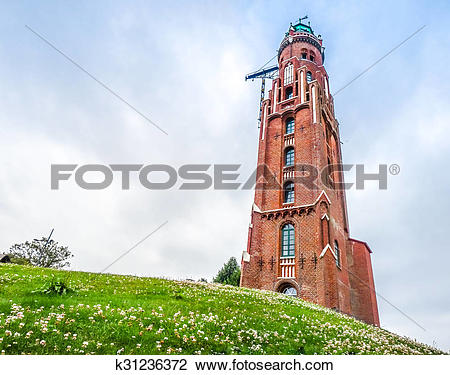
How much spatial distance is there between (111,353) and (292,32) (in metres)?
42.8

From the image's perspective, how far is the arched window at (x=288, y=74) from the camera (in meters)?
34.0

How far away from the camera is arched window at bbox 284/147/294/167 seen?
92.7ft

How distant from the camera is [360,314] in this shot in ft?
80.3

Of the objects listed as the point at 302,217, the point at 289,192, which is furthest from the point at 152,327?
the point at 289,192

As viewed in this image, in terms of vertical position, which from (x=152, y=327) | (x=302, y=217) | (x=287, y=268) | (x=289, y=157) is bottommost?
(x=152, y=327)

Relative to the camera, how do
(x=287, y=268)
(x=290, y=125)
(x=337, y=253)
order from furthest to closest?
(x=290, y=125) < (x=337, y=253) < (x=287, y=268)

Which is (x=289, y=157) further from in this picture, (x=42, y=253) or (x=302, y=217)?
(x=42, y=253)

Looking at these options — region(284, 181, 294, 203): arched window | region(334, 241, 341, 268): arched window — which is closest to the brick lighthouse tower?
region(284, 181, 294, 203): arched window

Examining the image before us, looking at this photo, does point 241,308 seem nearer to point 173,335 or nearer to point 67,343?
point 173,335

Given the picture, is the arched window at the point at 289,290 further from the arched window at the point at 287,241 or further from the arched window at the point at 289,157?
the arched window at the point at 289,157

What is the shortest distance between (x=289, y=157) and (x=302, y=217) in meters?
7.07

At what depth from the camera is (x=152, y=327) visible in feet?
23.5

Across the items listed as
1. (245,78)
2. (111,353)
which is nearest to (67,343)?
(111,353)

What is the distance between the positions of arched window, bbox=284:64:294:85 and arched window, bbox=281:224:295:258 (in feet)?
57.7
